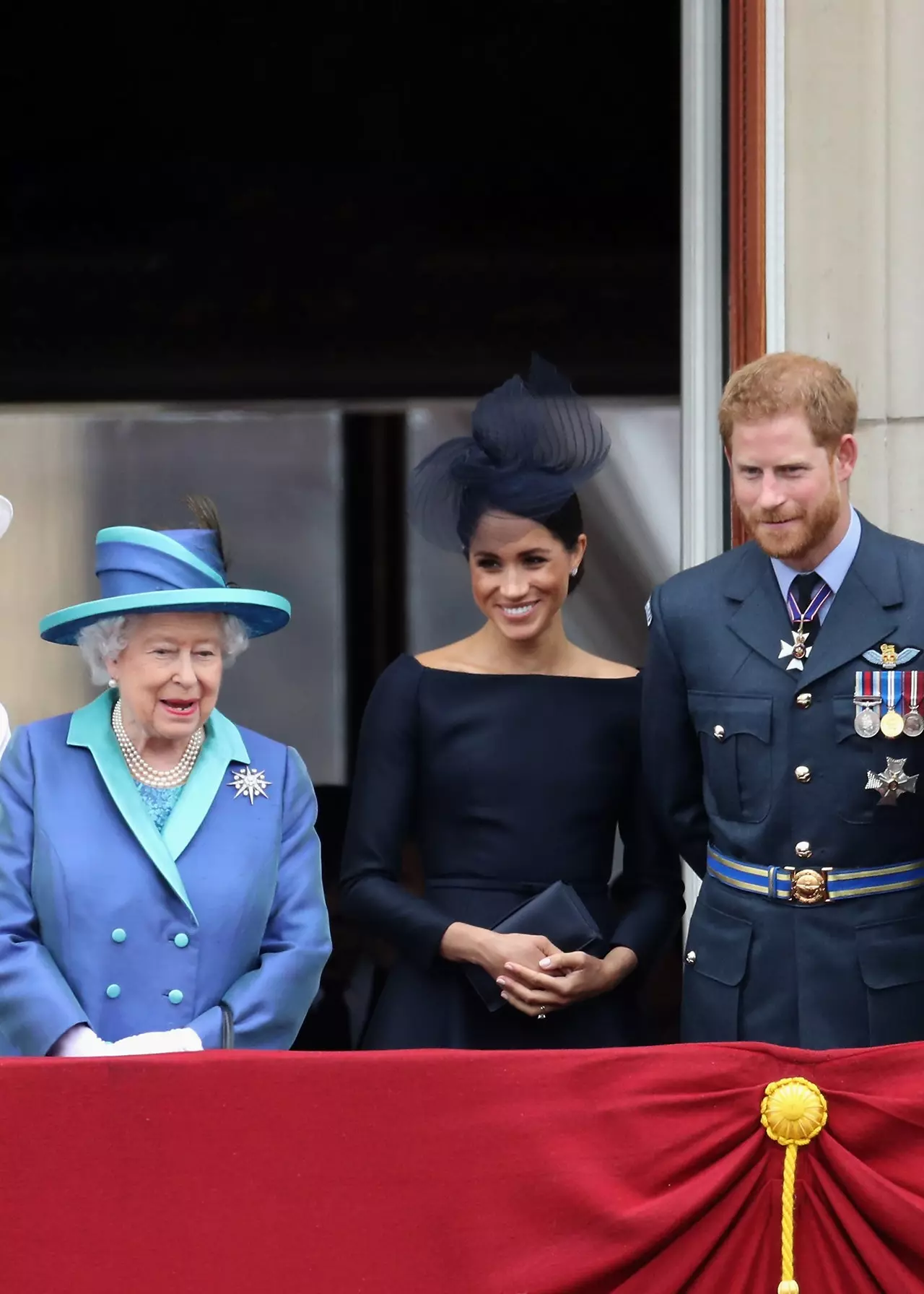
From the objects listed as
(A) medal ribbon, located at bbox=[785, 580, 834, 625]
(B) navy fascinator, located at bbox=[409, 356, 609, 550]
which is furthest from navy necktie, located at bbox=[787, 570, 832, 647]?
(B) navy fascinator, located at bbox=[409, 356, 609, 550]

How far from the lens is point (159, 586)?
2576mm

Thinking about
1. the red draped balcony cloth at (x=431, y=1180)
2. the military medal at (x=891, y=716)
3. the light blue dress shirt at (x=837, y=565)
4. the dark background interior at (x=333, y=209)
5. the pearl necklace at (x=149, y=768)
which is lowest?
the red draped balcony cloth at (x=431, y=1180)

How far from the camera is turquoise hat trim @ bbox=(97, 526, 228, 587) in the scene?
2.58 metres

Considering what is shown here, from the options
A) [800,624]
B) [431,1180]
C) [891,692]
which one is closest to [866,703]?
[891,692]

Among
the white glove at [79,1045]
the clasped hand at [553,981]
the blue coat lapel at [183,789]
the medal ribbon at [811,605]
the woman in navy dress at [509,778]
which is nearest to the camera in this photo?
the white glove at [79,1045]

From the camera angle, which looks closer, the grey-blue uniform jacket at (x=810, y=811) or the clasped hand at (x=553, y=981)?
the grey-blue uniform jacket at (x=810, y=811)

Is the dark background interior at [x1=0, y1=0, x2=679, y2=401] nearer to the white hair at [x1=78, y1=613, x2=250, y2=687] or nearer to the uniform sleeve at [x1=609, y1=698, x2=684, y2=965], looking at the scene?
the uniform sleeve at [x1=609, y1=698, x2=684, y2=965]

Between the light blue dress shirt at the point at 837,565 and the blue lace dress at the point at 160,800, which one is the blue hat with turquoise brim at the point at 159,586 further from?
the light blue dress shirt at the point at 837,565

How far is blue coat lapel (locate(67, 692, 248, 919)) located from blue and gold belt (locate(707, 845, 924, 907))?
0.73 m

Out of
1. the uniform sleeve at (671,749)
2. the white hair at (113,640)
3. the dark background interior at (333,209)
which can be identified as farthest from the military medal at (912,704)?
the dark background interior at (333,209)

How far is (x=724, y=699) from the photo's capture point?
8.73 feet

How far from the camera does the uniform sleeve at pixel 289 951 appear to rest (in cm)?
254

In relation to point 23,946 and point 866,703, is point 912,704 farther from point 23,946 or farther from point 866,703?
point 23,946

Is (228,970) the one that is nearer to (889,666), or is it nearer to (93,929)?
(93,929)
